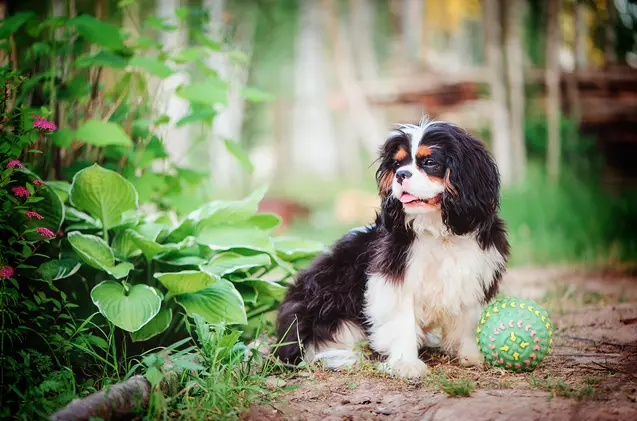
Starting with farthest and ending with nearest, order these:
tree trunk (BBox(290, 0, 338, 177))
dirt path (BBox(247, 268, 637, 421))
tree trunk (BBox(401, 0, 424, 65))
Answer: tree trunk (BBox(290, 0, 338, 177)), tree trunk (BBox(401, 0, 424, 65)), dirt path (BBox(247, 268, 637, 421))

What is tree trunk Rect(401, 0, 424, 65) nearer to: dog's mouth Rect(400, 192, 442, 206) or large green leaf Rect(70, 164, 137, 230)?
large green leaf Rect(70, 164, 137, 230)

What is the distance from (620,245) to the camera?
609 centimetres

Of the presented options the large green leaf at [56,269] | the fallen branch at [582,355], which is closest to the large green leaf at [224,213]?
the large green leaf at [56,269]

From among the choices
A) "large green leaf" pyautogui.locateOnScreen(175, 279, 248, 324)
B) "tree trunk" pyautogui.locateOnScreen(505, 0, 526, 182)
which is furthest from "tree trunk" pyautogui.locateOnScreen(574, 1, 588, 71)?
"large green leaf" pyautogui.locateOnScreen(175, 279, 248, 324)

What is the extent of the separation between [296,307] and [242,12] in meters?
17.7

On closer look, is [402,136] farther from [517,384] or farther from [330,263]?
[517,384]

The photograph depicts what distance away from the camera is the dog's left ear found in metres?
2.76

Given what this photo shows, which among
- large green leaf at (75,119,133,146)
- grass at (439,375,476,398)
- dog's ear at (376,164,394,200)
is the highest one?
large green leaf at (75,119,133,146)

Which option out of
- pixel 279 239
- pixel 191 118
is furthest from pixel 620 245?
pixel 191 118

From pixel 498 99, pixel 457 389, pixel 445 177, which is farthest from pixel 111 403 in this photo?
pixel 498 99

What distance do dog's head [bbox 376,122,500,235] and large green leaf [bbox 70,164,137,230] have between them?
1.39m

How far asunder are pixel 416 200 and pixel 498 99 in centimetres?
680

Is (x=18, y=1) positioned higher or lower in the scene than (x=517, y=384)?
higher

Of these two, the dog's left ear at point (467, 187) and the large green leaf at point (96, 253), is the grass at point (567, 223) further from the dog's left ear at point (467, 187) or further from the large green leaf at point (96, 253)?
the large green leaf at point (96, 253)
